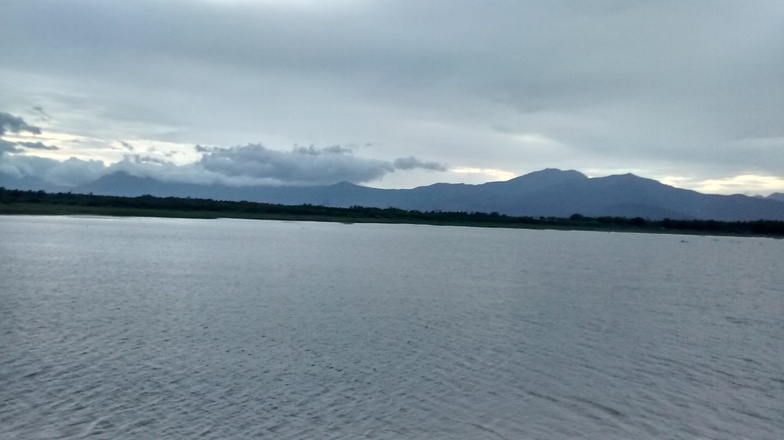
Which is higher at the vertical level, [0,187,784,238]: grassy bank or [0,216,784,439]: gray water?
[0,187,784,238]: grassy bank

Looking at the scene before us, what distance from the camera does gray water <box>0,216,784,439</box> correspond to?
44.9 ft

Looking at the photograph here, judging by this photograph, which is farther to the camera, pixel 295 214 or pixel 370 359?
pixel 295 214

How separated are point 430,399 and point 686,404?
601 cm

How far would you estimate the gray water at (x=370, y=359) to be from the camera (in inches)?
539

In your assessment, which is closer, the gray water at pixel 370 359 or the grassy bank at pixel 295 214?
the gray water at pixel 370 359

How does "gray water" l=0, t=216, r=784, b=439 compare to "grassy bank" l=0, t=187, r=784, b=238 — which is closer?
"gray water" l=0, t=216, r=784, b=439

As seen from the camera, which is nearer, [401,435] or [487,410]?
[401,435]

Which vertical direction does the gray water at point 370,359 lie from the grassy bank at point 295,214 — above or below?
below

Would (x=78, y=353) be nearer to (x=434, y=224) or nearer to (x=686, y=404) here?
(x=686, y=404)

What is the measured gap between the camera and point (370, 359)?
18812 millimetres

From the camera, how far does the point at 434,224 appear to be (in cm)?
16612

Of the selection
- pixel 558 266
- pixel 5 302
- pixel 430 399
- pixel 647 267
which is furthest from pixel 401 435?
pixel 647 267

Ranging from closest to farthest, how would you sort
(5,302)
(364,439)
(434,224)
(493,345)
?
(364,439), (493,345), (5,302), (434,224)

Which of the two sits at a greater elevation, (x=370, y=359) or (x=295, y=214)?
(x=295, y=214)
